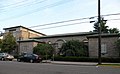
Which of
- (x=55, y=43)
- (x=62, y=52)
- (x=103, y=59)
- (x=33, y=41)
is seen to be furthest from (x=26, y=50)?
(x=103, y=59)

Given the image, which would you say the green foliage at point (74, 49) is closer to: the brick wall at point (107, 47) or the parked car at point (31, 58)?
the brick wall at point (107, 47)

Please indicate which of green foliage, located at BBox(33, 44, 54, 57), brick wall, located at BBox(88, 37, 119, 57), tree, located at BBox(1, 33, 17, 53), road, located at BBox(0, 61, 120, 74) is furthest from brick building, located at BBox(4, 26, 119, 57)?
road, located at BBox(0, 61, 120, 74)

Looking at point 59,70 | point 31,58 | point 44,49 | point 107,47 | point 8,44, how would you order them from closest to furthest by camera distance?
1. point 59,70
2. point 31,58
3. point 107,47
4. point 44,49
5. point 8,44

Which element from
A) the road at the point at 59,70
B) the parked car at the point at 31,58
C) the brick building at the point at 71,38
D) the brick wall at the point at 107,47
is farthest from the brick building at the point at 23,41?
the road at the point at 59,70

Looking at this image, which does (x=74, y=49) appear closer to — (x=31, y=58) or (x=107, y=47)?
(x=107, y=47)

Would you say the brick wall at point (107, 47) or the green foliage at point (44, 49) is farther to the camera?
the green foliage at point (44, 49)

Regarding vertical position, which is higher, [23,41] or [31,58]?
[23,41]

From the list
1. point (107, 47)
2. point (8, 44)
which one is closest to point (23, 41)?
point (8, 44)

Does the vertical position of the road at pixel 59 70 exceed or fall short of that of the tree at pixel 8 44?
it falls short

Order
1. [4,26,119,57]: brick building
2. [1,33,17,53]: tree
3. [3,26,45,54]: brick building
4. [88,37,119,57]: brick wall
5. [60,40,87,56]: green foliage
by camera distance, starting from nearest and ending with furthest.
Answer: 1. [88,37,119,57]: brick wall
2. [4,26,119,57]: brick building
3. [60,40,87,56]: green foliage
4. [3,26,45,54]: brick building
5. [1,33,17,53]: tree

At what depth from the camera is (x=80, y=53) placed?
1886 inches

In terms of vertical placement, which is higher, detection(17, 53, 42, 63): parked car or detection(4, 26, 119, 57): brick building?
detection(4, 26, 119, 57): brick building

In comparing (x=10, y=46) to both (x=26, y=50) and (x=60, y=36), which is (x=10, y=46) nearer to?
(x=26, y=50)

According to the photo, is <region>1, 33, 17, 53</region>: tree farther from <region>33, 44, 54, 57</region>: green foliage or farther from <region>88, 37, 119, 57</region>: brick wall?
<region>88, 37, 119, 57</region>: brick wall
